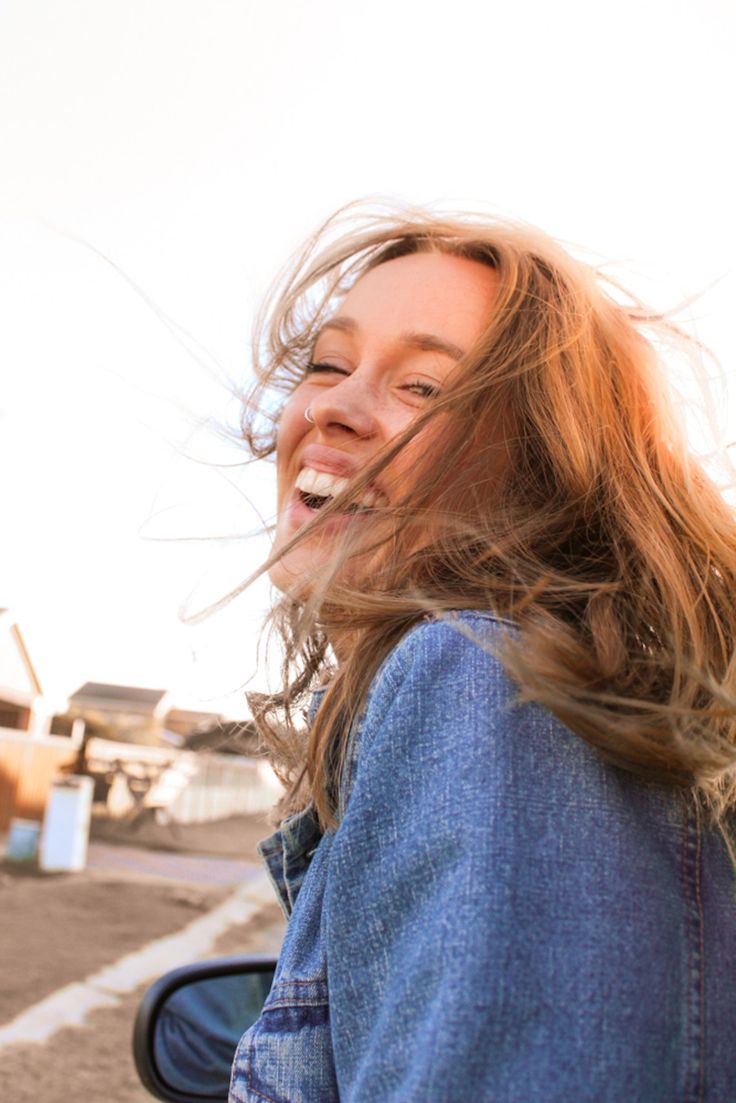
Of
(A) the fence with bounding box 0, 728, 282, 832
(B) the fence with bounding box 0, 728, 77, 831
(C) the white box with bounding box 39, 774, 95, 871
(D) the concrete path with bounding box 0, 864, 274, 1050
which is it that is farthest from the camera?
(A) the fence with bounding box 0, 728, 282, 832

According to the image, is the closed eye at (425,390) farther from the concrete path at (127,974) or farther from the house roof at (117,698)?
the house roof at (117,698)

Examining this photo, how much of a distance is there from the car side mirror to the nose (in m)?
1.05

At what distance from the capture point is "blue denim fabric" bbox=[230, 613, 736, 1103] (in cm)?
63

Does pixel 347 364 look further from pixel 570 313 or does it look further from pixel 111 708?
pixel 111 708

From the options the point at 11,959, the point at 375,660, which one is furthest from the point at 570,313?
the point at 11,959

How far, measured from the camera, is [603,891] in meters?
0.69

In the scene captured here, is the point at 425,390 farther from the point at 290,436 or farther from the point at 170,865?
the point at 170,865

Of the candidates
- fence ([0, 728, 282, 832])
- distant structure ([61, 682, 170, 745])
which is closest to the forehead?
fence ([0, 728, 282, 832])

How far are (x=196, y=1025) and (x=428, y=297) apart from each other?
142 cm

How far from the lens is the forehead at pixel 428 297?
5.43ft

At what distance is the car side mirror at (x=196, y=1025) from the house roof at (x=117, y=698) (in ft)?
36.4

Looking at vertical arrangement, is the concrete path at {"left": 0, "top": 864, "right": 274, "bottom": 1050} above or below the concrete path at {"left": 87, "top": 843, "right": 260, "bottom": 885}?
above

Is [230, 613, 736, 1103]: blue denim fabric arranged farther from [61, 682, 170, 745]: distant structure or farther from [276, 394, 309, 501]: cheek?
[61, 682, 170, 745]: distant structure

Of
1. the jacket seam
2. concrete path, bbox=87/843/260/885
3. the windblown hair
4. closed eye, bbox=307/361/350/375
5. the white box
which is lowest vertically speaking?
concrete path, bbox=87/843/260/885
